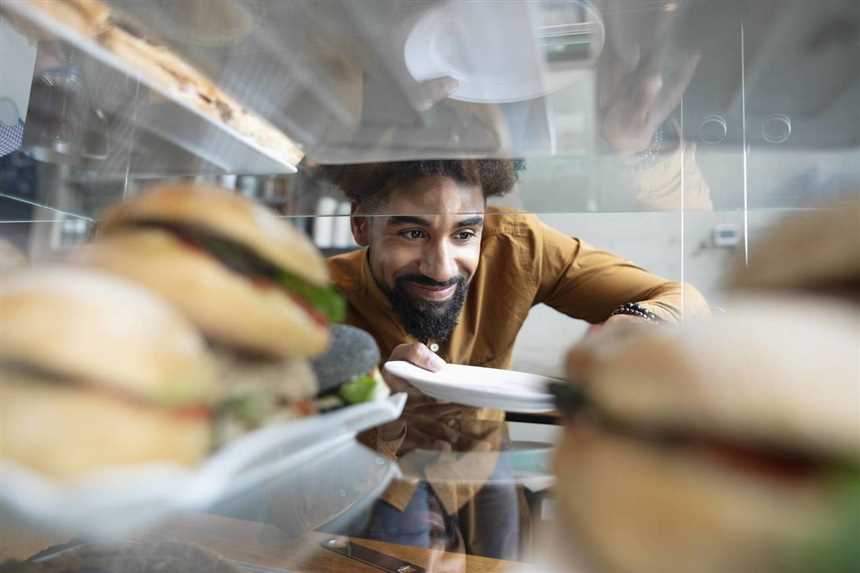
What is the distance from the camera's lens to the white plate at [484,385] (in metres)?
0.39

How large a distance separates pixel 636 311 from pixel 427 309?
0.14m

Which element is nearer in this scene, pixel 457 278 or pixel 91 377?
pixel 91 377

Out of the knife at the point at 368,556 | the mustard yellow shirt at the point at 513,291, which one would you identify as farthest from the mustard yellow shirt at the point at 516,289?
the knife at the point at 368,556

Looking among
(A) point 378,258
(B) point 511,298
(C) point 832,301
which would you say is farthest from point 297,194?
(C) point 832,301

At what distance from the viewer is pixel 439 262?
0.40 metres

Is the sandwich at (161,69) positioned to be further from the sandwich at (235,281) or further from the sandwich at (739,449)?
the sandwich at (739,449)

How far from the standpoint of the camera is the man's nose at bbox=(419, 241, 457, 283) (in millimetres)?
392

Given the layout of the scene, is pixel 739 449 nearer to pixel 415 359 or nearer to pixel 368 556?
pixel 415 359

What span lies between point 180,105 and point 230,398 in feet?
0.75

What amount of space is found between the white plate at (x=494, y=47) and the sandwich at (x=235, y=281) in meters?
0.23

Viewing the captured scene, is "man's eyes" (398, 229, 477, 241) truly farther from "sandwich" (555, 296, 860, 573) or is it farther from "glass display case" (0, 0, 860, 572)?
"sandwich" (555, 296, 860, 573)

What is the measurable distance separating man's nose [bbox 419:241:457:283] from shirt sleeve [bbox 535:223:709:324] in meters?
0.07

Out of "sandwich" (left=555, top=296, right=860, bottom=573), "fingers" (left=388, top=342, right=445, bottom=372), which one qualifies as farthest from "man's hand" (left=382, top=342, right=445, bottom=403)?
"sandwich" (left=555, top=296, right=860, bottom=573)

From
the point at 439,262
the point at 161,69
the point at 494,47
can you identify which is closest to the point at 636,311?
the point at 439,262
